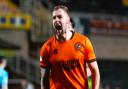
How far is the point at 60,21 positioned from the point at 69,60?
44 cm

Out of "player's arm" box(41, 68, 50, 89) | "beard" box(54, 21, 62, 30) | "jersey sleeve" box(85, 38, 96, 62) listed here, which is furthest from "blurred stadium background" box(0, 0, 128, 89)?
"beard" box(54, 21, 62, 30)

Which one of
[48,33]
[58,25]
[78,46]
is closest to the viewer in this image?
[58,25]

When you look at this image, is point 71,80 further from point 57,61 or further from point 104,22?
point 104,22

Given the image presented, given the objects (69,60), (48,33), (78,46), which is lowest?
(48,33)

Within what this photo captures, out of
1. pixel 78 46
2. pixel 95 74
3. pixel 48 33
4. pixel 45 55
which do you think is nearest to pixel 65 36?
pixel 78 46

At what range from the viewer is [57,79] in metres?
6.68

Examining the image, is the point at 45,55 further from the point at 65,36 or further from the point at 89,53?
the point at 89,53

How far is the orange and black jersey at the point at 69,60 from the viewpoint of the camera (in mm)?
6617

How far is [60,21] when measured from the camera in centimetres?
649

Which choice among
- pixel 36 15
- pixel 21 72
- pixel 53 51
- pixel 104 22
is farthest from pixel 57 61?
pixel 104 22

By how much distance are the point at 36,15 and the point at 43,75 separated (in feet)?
95.4

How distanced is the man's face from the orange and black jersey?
195 mm

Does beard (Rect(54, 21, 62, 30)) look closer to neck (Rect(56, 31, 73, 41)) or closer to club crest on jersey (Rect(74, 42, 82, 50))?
neck (Rect(56, 31, 73, 41))

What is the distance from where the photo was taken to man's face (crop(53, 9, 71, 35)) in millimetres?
6457
